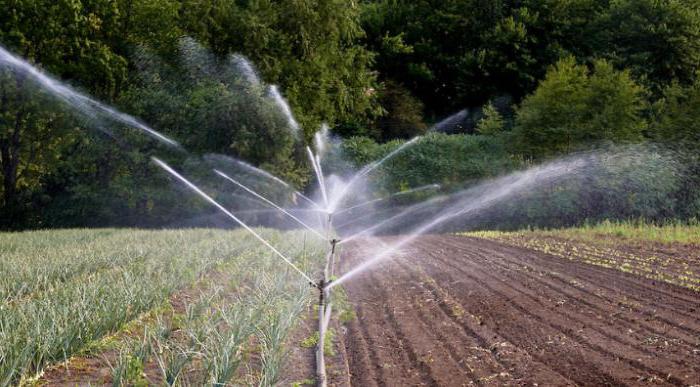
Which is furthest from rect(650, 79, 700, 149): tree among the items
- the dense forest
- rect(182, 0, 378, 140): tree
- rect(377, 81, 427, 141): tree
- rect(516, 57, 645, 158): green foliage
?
rect(377, 81, 427, 141): tree

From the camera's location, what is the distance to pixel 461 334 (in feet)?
24.6

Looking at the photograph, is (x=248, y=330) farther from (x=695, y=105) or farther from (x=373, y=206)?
(x=373, y=206)

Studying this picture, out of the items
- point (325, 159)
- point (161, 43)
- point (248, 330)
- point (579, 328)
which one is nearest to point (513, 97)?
point (325, 159)

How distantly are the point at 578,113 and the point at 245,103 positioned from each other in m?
11.1

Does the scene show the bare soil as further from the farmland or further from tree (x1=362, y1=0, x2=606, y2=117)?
tree (x1=362, y1=0, x2=606, y2=117)

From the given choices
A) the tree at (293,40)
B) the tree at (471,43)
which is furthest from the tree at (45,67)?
the tree at (471,43)

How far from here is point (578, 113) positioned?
79.5 feet

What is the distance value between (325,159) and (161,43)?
8453mm

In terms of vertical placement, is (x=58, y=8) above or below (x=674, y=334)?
above

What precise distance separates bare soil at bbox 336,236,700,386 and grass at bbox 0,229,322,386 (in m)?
0.96

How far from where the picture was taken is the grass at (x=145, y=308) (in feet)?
15.7

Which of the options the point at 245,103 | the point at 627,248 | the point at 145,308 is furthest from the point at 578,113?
the point at 145,308

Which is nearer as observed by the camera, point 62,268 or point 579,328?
point 579,328

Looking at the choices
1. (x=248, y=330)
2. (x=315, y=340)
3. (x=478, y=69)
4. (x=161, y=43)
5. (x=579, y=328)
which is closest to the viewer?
(x=248, y=330)
